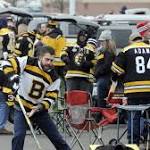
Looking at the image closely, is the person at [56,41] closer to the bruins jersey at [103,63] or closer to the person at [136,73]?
the bruins jersey at [103,63]

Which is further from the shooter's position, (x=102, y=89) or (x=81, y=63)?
(x=102, y=89)

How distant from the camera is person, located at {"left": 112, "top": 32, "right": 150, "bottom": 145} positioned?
386 inches

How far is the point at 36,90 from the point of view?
8.94 meters

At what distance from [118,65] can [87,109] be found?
77 cm

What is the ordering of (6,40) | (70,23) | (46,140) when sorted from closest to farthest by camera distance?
(46,140) → (6,40) → (70,23)

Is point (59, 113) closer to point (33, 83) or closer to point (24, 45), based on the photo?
point (24, 45)

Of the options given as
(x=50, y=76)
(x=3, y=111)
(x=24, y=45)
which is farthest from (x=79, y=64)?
(x=50, y=76)

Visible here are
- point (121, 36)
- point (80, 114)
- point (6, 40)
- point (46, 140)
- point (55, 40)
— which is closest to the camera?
point (80, 114)

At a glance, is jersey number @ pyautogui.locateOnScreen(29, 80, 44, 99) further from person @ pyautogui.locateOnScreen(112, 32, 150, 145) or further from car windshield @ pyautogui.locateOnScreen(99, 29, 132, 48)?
car windshield @ pyautogui.locateOnScreen(99, 29, 132, 48)

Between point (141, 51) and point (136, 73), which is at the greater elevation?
point (141, 51)

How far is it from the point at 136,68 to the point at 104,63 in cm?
343

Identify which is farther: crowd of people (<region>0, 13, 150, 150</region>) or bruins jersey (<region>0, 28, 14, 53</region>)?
bruins jersey (<region>0, 28, 14, 53</region>)

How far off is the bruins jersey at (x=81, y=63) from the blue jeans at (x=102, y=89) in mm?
262

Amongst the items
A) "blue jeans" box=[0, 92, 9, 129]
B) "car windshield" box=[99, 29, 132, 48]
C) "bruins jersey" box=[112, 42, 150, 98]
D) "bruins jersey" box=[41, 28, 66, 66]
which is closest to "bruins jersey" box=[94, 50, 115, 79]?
"bruins jersey" box=[41, 28, 66, 66]
